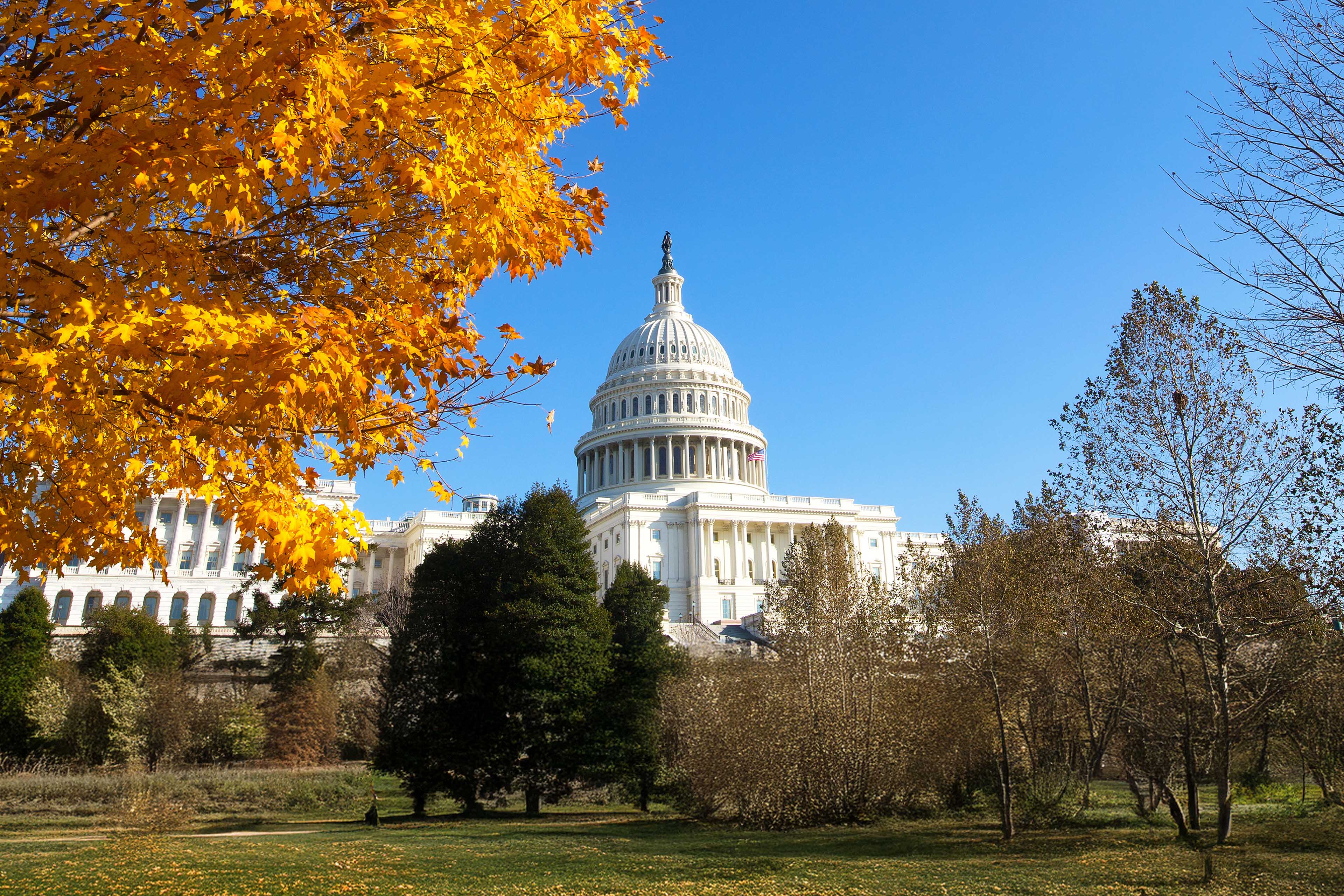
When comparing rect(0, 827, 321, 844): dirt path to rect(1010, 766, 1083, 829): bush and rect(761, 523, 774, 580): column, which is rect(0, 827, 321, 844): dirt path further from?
rect(761, 523, 774, 580): column

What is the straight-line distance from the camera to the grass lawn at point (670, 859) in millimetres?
12977

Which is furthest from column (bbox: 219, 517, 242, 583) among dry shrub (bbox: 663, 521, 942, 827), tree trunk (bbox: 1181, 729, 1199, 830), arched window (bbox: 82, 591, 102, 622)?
tree trunk (bbox: 1181, 729, 1199, 830)

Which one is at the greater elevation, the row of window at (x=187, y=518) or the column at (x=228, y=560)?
the row of window at (x=187, y=518)

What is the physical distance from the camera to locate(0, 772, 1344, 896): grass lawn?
13.0 metres

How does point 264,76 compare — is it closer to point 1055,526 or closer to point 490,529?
point 1055,526

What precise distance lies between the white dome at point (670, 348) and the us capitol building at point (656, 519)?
0.70 ft

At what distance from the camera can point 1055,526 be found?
68.9ft

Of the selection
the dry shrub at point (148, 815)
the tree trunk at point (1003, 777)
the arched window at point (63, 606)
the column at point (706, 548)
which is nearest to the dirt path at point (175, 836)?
the dry shrub at point (148, 815)

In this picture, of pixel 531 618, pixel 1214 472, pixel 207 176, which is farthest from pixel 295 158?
pixel 531 618

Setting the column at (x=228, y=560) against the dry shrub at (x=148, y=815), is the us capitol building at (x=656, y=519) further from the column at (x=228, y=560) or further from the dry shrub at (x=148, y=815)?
the dry shrub at (x=148, y=815)

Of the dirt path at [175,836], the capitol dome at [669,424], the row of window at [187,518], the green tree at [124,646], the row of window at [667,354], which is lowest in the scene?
the dirt path at [175,836]

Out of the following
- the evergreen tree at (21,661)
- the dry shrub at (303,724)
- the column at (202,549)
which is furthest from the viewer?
the column at (202,549)

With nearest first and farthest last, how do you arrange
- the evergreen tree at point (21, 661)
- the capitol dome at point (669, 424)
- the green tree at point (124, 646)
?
the evergreen tree at point (21, 661) → the green tree at point (124, 646) → the capitol dome at point (669, 424)

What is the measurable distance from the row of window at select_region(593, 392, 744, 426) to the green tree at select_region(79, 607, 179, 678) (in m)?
70.7
